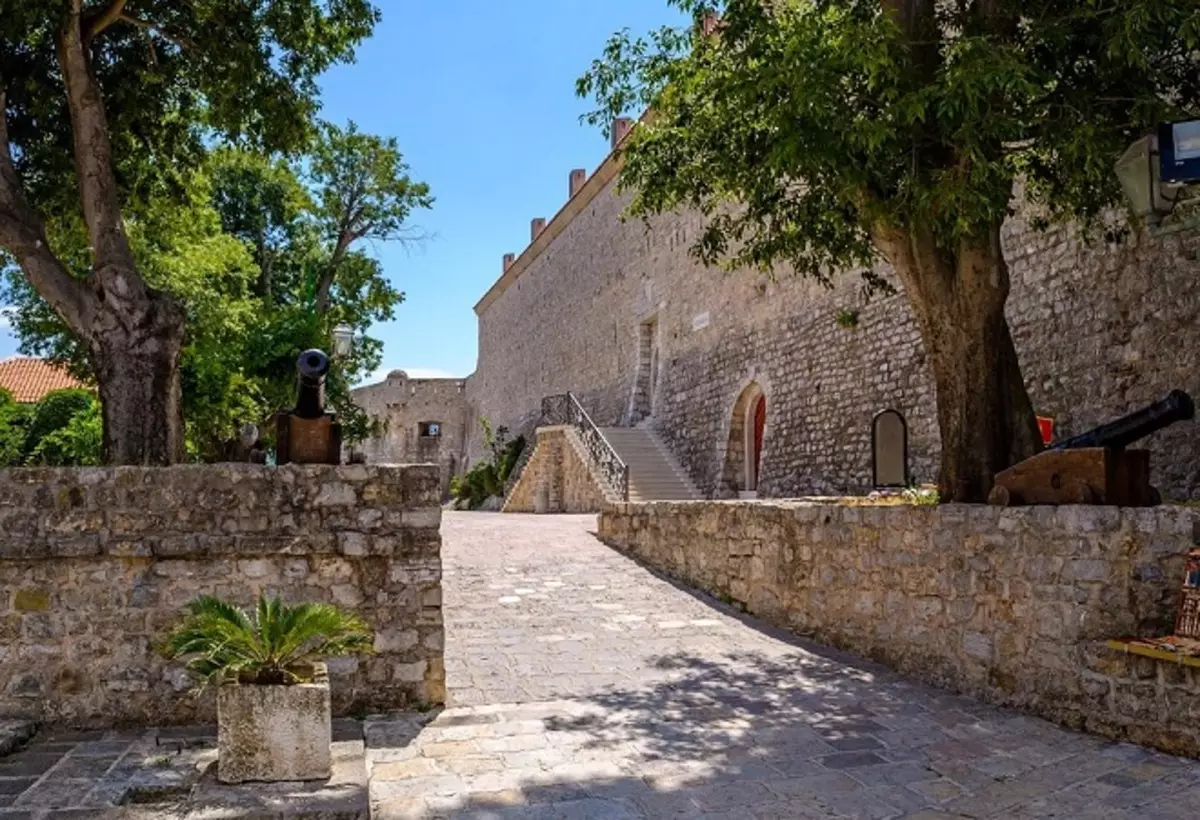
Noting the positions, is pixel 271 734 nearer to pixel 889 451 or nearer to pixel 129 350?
pixel 129 350

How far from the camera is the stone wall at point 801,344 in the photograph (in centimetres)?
→ 874

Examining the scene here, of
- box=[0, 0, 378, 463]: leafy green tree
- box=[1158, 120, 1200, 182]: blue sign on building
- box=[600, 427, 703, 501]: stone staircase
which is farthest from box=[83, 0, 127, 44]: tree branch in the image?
box=[600, 427, 703, 501]: stone staircase

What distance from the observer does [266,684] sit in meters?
4.09

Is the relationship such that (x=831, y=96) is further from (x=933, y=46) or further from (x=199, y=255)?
(x=199, y=255)

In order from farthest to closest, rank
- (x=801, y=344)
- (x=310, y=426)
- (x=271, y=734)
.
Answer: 1. (x=801, y=344)
2. (x=310, y=426)
3. (x=271, y=734)

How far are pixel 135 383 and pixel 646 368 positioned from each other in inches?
689

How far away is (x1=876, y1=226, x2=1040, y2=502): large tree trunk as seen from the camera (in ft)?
21.2

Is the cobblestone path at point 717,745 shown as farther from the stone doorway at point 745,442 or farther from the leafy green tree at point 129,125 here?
the stone doorway at point 745,442

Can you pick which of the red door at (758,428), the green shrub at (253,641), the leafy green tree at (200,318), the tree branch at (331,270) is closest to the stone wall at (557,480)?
the red door at (758,428)

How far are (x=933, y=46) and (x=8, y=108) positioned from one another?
8.39 metres

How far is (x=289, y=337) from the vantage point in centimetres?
1686

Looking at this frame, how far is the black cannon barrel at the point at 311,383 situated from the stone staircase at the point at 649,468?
38.8ft

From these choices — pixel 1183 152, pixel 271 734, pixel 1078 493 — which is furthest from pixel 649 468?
pixel 271 734

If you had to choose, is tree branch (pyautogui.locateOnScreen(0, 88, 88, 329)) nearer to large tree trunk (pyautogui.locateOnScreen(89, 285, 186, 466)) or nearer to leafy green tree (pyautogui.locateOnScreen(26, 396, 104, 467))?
large tree trunk (pyautogui.locateOnScreen(89, 285, 186, 466))
